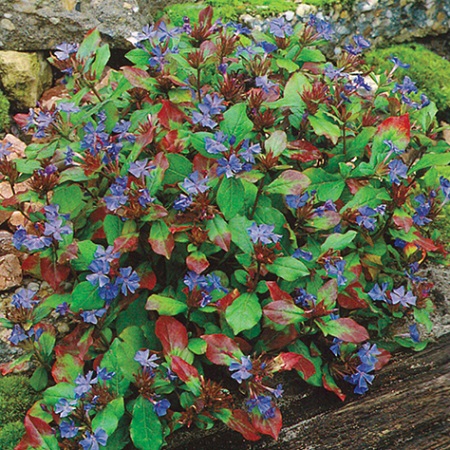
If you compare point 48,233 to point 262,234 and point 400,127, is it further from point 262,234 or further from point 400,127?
point 400,127

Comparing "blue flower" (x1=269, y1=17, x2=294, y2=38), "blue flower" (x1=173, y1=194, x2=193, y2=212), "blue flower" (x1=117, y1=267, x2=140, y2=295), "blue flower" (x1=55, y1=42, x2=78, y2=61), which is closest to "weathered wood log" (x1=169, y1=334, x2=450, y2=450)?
"blue flower" (x1=117, y1=267, x2=140, y2=295)

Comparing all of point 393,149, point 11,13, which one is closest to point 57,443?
point 393,149

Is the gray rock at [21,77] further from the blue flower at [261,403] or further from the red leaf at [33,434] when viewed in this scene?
the blue flower at [261,403]

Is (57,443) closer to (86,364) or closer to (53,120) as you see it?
(86,364)

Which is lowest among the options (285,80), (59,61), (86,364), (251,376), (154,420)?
(86,364)

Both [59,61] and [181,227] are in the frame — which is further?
[59,61]

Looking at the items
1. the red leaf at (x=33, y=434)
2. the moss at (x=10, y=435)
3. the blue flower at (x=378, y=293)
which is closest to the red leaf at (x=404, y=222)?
the blue flower at (x=378, y=293)
